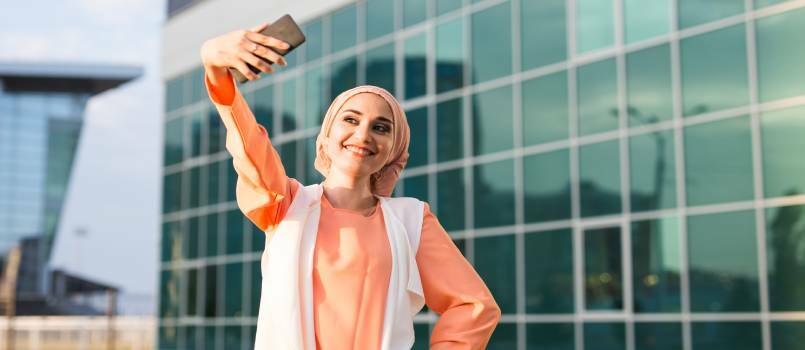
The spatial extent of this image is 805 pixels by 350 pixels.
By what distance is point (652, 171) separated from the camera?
13.6 metres

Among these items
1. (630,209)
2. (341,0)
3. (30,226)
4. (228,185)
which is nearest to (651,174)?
(630,209)

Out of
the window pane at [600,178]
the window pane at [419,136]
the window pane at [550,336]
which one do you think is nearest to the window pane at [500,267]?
the window pane at [550,336]

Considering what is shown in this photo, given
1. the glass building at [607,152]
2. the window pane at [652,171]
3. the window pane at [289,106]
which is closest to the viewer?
the glass building at [607,152]

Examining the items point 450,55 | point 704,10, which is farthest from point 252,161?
point 450,55

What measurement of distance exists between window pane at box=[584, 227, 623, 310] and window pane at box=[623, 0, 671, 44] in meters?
2.37

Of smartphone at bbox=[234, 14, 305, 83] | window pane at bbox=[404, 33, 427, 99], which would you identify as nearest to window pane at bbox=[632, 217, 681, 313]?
window pane at bbox=[404, 33, 427, 99]

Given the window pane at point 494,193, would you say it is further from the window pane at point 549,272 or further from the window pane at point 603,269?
the window pane at point 603,269

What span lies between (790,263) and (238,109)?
10.4m

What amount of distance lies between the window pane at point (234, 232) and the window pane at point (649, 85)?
32.7ft

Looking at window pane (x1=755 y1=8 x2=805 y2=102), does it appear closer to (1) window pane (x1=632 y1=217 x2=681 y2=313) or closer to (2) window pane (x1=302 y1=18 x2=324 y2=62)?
(1) window pane (x1=632 y1=217 x2=681 y2=313)

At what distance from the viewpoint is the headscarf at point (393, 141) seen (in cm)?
294

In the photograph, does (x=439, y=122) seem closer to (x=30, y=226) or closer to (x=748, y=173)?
(x=748, y=173)

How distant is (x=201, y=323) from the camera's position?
23562 mm

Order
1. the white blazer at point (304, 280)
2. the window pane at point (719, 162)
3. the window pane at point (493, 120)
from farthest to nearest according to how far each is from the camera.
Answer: the window pane at point (493, 120)
the window pane at point (719, 162)
the white blazer at point (304, 280)
